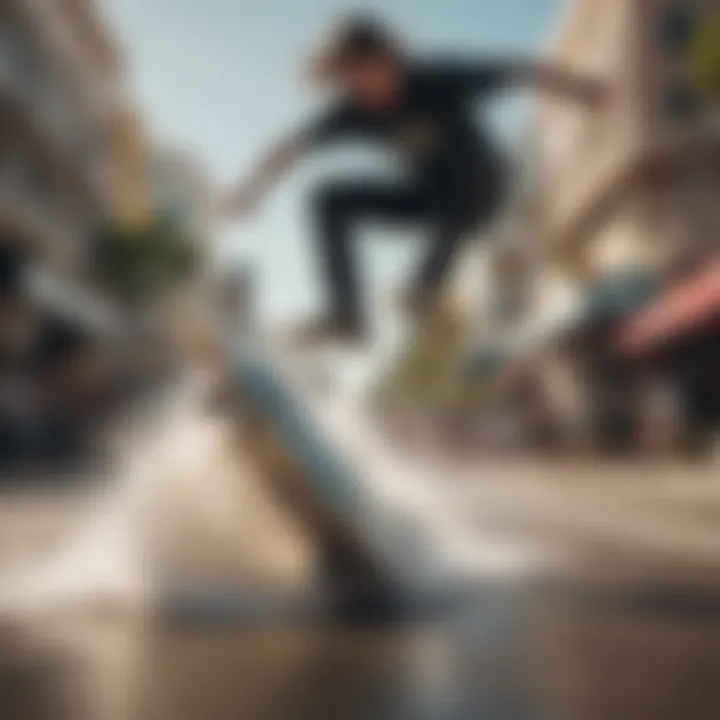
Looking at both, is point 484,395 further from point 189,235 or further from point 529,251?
point 189,235

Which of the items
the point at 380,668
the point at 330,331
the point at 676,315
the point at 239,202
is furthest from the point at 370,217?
the point at 676,315

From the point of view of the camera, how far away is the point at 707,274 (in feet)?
61.0

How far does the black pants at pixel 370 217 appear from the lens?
4.39m

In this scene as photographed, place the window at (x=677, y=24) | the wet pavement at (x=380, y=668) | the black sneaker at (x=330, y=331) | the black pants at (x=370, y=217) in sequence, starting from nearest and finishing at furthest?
the wet pavement at (x=380, y=668), the black pants at (x=370, y=217), the black sneaker at (x=330, y=331), the window at (x=677, y=24)

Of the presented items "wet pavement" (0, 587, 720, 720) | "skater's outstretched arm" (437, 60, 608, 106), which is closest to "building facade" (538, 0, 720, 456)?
"skater's outstretched arm" (437, 60, 608, 106)

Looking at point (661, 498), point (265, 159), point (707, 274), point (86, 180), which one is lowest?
point (265, 159)

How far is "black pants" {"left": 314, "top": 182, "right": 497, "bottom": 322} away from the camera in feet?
14.4

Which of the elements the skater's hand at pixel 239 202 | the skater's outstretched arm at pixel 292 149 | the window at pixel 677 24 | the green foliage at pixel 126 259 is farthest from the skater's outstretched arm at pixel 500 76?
the window at pixel 677 24

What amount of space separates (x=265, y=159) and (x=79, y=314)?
70.3 ft

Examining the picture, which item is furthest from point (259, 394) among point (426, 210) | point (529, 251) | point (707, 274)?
point (707, 274)

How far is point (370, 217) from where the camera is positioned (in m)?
4.41

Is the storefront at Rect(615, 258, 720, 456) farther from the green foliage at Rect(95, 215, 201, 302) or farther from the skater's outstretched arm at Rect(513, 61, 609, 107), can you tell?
the skater's outstretched arm at Rect(513, 61, 609, 107)

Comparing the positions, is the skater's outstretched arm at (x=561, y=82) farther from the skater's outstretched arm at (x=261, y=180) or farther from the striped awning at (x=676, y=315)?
the striped awning at (x=676, y=315)

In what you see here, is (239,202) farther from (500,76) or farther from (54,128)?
(54,128)
